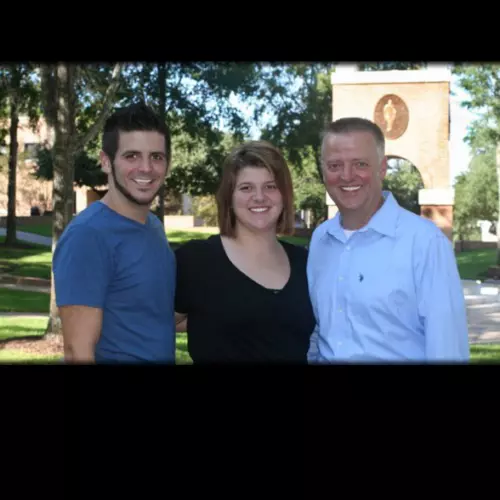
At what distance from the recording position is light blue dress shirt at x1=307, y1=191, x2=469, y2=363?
1607 millimetres

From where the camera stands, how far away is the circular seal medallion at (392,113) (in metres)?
9.69

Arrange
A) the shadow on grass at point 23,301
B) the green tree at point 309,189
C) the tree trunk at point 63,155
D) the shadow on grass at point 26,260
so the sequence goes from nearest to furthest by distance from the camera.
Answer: the tree trunk at point 63,155
the shadow on grass at point 23,301
the shadow on grass at point 26,260
the green tree at point 309,189

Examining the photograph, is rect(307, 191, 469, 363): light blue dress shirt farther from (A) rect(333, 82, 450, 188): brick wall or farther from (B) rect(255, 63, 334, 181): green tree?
(B) rect(255, 63, 334, 181): green tree

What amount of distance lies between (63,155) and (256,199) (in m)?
3.89

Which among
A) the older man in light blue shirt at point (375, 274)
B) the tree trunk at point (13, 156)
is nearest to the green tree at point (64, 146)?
the tree trunk at point (13, 156)

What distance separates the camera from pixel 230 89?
11.9 m

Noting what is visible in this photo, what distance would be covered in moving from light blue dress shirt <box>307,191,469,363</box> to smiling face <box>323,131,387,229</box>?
47 millimetres

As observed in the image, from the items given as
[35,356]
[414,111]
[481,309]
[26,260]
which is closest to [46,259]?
[26,260]

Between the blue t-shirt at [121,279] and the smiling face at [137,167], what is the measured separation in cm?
6

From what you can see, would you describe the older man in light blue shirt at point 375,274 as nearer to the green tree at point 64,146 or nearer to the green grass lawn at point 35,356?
the green grass lawn at point 35,356

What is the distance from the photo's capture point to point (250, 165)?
1690 mm

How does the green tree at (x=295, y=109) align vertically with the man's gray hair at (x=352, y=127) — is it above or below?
above
